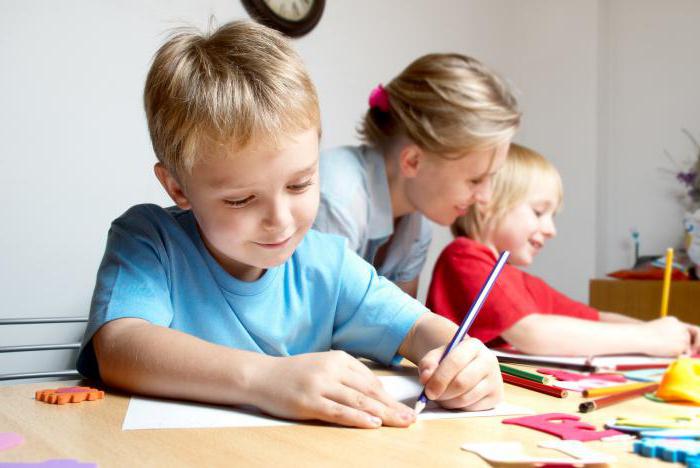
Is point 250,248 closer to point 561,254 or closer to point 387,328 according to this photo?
point 387,328

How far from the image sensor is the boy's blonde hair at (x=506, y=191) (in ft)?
5.08

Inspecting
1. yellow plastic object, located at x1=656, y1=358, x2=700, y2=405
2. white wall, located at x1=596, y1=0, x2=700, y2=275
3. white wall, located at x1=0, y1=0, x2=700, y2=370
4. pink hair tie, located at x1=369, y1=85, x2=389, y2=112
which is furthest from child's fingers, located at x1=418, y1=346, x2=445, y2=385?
white wall, located at x1=596, y1=0, x2=700, y2=275

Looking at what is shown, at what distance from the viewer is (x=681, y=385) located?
0.74 m

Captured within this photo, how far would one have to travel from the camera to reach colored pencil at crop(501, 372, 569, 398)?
723mm

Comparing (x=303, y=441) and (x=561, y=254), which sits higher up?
(x=303, y=441)

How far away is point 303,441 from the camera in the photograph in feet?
1.69

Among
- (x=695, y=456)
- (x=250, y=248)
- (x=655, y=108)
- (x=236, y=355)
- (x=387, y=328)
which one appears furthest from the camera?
(x=655, y=108)

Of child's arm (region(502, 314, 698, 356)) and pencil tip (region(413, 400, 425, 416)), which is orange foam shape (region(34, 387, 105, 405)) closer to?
pencil tip (region(413, 400, 425, 416))

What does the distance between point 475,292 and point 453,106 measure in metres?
0.36

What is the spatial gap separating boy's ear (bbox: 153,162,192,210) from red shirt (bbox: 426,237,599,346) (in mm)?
629

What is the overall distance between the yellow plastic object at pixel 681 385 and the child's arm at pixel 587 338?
0.47 m

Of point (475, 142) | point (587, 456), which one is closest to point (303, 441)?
point (587, 456)

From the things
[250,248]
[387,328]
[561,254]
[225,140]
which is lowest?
[561,254]

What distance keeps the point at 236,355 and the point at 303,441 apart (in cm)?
15
